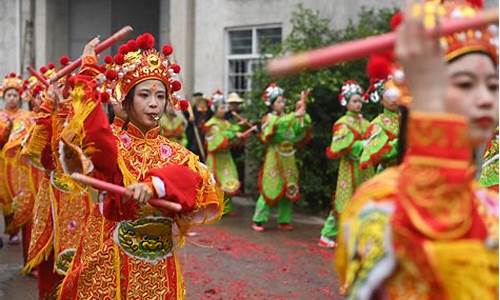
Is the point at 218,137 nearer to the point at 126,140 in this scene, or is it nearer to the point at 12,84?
the point at 12,84

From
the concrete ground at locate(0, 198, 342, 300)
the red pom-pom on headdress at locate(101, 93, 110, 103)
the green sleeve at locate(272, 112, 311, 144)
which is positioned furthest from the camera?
Result: the green sleeve at locate(272, 112, 311, 144)

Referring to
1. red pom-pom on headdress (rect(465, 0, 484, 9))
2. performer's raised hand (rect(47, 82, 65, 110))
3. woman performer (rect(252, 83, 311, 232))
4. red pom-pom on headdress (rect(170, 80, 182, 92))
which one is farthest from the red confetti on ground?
red pom-pom on headdress (rect(465, 0, 484, 9))

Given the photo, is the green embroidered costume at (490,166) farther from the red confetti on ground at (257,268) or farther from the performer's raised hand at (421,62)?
the red confetti on ground at (257,268)

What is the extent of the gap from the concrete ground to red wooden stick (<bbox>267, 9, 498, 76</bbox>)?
148 inches

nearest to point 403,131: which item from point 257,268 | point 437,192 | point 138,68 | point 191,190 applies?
point 437,192

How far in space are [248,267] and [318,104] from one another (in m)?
4.09

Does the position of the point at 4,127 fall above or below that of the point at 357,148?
above

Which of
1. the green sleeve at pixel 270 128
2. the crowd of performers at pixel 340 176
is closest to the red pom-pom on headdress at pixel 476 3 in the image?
the crowd of performers at pixel 340 176

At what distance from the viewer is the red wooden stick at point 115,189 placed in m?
3.26

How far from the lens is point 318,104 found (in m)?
11.4

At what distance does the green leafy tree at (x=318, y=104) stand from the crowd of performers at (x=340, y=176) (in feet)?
7.40

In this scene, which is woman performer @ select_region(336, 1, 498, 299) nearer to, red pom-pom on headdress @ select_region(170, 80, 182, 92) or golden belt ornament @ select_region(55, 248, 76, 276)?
red pom-pom on headdress @ select_region(170, 80, 182, 92)

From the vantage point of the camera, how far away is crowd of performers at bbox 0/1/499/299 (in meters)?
1.92

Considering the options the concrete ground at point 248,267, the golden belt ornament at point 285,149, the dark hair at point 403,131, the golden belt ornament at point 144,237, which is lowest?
the concrete ground at point 248,267
